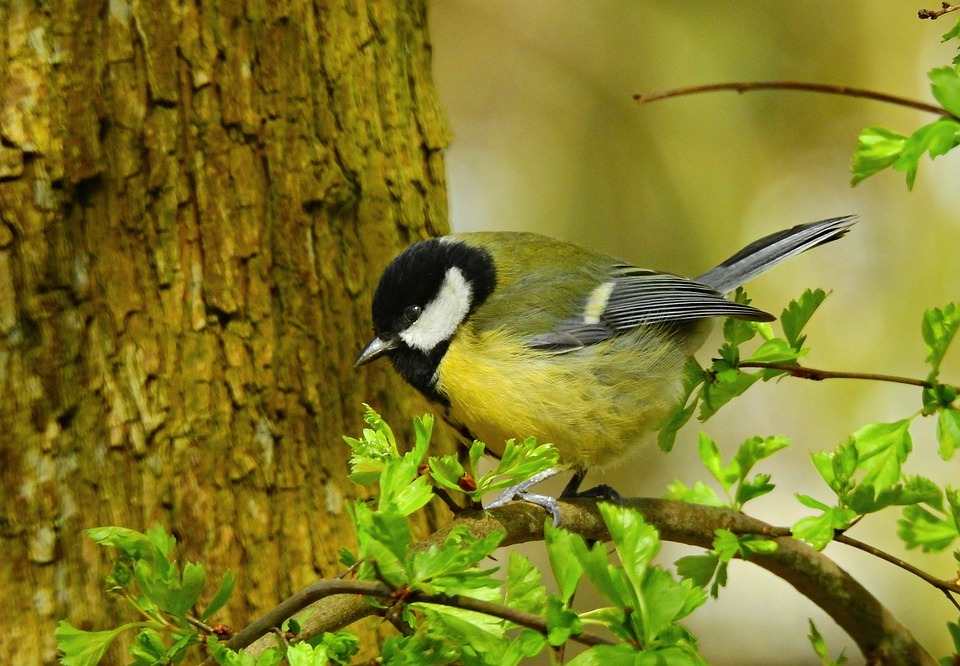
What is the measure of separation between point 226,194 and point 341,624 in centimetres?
98

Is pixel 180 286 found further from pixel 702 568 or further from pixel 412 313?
pixel 702 568

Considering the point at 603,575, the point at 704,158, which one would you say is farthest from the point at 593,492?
the point at 704,158

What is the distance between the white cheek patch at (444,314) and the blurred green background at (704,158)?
299cm

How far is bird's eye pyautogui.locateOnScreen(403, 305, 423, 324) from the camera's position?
2.05 metres

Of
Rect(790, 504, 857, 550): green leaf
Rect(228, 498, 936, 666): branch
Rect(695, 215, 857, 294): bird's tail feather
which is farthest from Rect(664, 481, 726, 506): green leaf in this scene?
Rect(695, 215, 857, 294): bird's tail feather

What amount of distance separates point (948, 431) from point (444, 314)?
48.3 inches

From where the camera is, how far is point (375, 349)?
77.2 inches

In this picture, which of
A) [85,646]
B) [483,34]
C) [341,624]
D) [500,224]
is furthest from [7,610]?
[483,34]

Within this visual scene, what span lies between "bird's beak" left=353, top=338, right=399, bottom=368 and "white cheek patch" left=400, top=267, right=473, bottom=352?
0.08 meters

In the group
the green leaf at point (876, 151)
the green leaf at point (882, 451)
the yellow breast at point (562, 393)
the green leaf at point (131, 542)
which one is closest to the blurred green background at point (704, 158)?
the yellow breast at point (562, 393)

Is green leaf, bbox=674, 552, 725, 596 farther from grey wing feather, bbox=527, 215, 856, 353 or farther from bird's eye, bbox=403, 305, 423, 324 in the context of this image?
bird's eye, bbox=403, 305, 423, 324

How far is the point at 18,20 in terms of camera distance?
5.39 ft

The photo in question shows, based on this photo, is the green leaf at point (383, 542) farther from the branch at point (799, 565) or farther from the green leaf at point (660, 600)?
the branch at point (799, 565)

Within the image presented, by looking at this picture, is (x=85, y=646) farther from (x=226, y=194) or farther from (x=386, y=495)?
(x=226, y=194)
